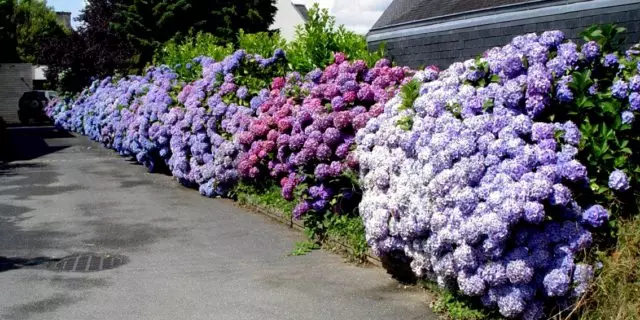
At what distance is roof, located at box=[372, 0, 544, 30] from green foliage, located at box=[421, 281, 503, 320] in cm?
489

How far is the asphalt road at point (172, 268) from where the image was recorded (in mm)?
6207

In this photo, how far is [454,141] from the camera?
5.97 metres

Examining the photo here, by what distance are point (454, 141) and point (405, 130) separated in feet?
2.95

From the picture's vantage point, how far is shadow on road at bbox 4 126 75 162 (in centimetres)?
2006

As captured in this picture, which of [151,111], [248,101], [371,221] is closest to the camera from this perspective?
[371,221]

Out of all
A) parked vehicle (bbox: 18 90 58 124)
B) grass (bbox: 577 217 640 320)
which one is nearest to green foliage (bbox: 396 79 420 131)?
grass (bbox: 577 217 640 320)

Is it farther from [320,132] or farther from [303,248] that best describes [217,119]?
[303,248]

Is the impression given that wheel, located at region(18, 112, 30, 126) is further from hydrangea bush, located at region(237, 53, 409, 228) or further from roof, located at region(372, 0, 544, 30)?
hydrangea bush, located at region(237, 53, 409, 228)

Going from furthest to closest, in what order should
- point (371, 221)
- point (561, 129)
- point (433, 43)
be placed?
1. point (433, 43)
2. point (371, 221)
3. point (561, 129)

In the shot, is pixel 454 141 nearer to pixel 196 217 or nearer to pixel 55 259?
pixel 55 259

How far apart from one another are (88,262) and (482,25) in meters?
5.11

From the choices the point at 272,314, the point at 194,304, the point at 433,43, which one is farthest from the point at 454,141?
the point at 433,43

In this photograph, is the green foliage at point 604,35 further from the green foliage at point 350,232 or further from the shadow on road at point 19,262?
the shadow on road at point 19,262

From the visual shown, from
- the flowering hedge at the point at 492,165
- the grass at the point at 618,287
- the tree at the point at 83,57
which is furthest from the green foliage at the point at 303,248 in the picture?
the tree at the point at 83,57
